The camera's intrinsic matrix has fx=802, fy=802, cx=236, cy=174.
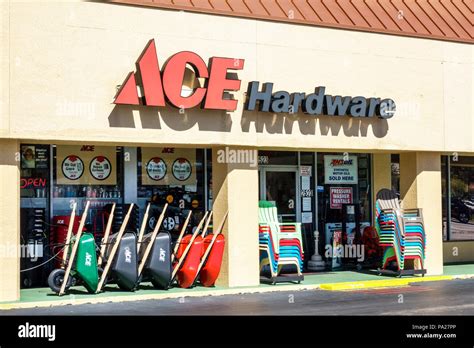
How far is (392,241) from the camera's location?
17969 millimetres

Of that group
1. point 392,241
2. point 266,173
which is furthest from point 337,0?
point 392,241

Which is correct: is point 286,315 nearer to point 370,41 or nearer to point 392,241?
point 392,241

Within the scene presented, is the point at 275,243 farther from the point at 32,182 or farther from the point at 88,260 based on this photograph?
the point at 32,182

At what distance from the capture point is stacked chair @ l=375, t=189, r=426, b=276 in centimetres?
1791

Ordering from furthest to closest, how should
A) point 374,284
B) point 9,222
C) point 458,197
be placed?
point 458,197
point 374,284
point 9,222

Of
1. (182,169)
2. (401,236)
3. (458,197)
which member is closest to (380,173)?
(458,197)

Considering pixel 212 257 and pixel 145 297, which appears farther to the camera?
pixel 212 257

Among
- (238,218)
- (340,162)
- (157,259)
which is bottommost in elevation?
(157,259)

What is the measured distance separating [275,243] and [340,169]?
485 cm

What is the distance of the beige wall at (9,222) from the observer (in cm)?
1416

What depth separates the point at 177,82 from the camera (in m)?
15.5

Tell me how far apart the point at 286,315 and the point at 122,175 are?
20.9ft

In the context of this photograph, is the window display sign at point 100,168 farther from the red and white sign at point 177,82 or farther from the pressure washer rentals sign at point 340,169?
the pressure washer rentals sign at point 340,169

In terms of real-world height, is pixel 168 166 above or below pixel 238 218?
above
